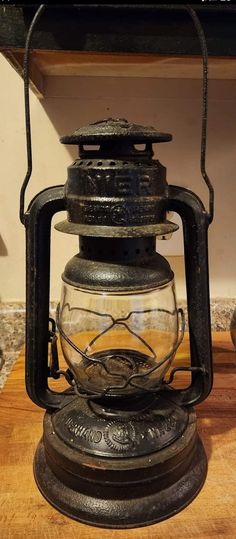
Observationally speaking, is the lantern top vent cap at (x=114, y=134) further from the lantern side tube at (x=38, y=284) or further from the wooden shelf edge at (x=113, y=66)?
the wooden shelf edge at (x=113, y=66)

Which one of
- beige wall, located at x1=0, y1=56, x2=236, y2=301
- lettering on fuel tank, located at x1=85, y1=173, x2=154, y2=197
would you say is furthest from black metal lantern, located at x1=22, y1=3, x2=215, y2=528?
beige wall, located at x1=0, y1=56, x2=236, y2=301

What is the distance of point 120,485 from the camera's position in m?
0.53

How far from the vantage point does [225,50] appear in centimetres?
62

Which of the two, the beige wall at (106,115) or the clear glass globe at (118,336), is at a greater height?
the beige wall at (106,115)

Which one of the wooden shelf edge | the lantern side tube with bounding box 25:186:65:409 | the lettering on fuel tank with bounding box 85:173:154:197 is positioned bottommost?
the lantern side tube with bounding box 25:186:65:409

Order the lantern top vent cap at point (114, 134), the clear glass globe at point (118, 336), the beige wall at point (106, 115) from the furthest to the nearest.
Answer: the beige wall at point (106, 115) < the clear glass globe at point (118, 336) < the lantern top vent cap at point (114, 134)

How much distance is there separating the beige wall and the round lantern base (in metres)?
0.50

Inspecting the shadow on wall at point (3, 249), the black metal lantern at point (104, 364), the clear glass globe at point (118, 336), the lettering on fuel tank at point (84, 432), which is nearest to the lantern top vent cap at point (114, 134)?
the black metal lantern at point (104, 364)

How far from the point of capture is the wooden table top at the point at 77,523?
0.51 m

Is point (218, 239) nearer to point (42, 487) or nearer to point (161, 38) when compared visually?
point (161, 38)

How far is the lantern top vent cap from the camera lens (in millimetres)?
481

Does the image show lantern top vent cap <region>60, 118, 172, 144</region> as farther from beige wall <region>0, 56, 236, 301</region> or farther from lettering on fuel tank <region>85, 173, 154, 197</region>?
beige wall <region>0, 56, 236, 301</region>

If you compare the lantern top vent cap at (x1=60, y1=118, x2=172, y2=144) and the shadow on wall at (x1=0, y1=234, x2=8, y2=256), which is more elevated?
the lantern top vent cap at (x1=60, y1=118, x2=172, y2=144)

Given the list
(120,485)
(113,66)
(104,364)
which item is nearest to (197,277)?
(104,364)
